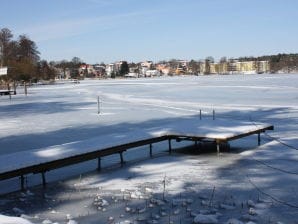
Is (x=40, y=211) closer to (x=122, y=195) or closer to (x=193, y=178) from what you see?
(x=122, y=195)

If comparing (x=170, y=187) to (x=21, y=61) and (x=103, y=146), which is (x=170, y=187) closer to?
(x=103, y=146)

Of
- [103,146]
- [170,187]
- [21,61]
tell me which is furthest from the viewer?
[21,61]

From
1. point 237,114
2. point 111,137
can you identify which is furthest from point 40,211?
point 237,114

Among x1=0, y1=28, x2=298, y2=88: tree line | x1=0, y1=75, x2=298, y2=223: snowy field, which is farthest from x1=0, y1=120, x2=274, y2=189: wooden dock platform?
x1=0, y1=28, x2=298, y2=88: tree line

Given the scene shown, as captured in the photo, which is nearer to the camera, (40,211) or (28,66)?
(40,211)

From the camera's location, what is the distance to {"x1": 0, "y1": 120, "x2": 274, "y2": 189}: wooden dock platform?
971 cm

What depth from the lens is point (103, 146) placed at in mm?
11578

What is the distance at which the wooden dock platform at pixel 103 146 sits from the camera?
971 centimetres

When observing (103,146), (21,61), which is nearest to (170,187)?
(103,146)

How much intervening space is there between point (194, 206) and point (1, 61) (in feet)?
278

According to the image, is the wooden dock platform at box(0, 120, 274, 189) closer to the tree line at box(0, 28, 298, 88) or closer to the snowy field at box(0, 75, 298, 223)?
the snowy field at box(0, 75, 298, 223)

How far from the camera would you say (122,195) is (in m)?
8.80

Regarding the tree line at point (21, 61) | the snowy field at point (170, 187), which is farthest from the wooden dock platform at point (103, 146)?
the tree line at point (21, 61)

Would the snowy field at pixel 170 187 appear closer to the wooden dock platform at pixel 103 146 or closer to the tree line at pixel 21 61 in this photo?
the wooden dock platform at pixel 103 146
